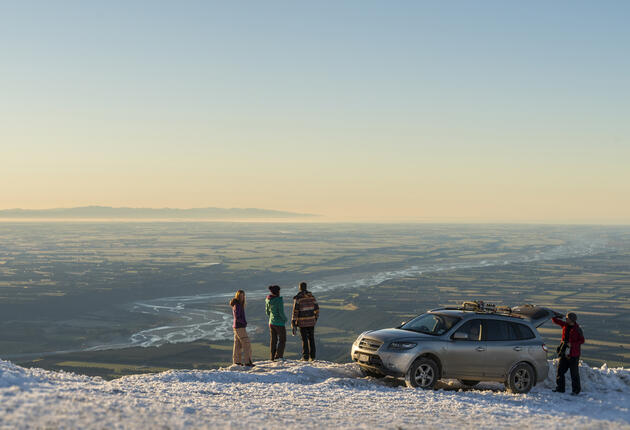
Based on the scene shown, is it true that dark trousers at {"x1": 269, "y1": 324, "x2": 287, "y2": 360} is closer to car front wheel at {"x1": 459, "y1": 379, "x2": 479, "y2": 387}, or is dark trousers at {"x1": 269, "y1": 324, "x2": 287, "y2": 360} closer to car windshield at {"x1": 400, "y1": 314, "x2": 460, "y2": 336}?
car windshield at {"x1": 400, "y1": 314, "x2": 460, "y2": 336}

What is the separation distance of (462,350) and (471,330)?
1.82ft

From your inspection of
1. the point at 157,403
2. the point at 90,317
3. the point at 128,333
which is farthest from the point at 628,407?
the point at 90,317

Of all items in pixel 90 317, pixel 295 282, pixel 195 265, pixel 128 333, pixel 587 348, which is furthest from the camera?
pixel 195 265

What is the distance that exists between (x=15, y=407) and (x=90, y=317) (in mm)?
90881

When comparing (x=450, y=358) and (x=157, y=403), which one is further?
(x=450, y=358)

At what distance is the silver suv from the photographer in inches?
531

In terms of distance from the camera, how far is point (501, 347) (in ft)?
46.0

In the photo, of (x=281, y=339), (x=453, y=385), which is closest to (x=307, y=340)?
(x=281, y=339)

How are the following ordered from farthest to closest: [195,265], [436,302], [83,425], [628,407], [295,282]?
[195,265], [295,282], [436,302], [628,407], [83,425]

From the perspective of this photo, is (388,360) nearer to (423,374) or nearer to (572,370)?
(423,374)

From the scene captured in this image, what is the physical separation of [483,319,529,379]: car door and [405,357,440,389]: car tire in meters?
1.32

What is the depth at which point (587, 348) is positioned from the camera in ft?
228

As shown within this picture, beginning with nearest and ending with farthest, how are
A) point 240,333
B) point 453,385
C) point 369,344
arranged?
point 369,344
point 453,385
point 240,333

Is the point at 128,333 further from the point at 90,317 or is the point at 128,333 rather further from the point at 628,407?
the point at 628,407
